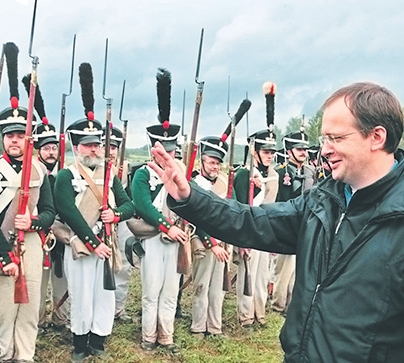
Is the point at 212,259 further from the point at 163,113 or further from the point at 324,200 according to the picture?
A: the point at 324,200

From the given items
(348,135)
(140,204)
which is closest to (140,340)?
(140,204)

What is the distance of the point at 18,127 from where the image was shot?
4570mm

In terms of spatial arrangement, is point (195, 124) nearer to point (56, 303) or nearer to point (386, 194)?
point (56, 303)

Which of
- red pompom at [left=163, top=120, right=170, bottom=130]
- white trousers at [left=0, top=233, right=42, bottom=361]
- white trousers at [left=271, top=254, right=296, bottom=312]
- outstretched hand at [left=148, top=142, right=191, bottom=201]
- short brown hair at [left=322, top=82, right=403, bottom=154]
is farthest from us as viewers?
white trousers at [left=271, top=254, right=296, bottom=312]

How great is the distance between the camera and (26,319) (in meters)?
4.62

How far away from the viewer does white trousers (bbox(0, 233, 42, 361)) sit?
4551mm

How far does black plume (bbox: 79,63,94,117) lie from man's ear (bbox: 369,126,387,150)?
149 inches

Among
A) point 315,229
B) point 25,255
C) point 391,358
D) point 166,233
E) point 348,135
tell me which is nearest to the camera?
point 391,358

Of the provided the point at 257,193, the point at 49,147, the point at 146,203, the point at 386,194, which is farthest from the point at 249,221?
the point at 257,193

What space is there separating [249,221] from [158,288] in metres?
3.24

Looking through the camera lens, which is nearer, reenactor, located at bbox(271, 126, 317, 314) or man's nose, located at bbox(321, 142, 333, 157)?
man's nose, located at bbox(321, 142, 333, 157)

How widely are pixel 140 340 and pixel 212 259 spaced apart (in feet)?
4.08

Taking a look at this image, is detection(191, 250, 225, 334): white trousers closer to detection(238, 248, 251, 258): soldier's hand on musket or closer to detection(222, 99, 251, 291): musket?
detection(222, 99, 251, 291): musket

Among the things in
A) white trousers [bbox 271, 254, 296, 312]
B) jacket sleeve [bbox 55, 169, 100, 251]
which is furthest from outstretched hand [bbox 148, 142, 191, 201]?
white trousers [bbox 271, 254, 296, 312]
